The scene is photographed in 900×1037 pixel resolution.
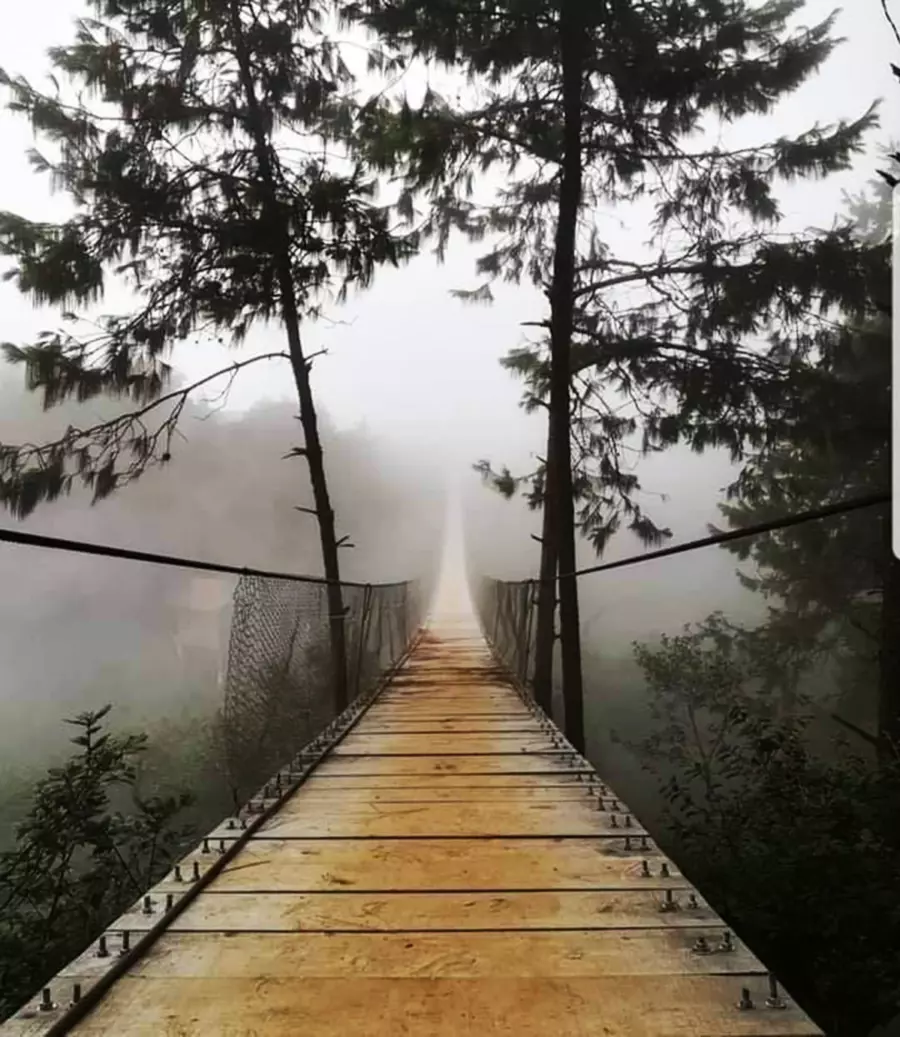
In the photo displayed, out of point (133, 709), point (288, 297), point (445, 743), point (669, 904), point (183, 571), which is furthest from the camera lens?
point (183, 571)

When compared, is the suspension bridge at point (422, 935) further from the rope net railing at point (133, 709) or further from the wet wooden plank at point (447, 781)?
the rope net railing at point (133, 709)

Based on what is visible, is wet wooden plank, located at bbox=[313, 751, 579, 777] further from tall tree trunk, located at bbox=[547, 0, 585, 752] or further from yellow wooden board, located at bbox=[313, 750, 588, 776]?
tall tree trunk, located at bbox=[547, 0, 585, 752]

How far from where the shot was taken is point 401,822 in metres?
1.67

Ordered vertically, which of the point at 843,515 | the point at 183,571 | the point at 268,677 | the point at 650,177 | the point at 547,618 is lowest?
the point at 268,677

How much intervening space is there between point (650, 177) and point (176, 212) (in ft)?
8.98

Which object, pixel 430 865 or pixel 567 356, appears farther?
pixel 567 356

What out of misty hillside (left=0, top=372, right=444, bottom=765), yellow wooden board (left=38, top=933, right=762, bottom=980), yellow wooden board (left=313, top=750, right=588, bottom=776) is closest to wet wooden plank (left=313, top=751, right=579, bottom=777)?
yellow wooden board (left=313, top=750, right=588, bottom=776)

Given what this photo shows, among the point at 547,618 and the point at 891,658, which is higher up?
the point at 547,618

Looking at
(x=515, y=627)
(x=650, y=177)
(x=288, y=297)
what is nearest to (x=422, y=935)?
(x=515, y=627)

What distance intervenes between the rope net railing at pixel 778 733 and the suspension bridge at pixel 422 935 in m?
0.58

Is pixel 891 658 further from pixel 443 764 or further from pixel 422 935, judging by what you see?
pixel 422 935

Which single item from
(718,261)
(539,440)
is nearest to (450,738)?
(718,261)

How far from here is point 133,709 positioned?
13.5 meters

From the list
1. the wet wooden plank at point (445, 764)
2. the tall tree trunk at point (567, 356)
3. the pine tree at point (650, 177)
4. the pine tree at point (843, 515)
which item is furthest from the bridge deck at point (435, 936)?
the pine tree at point (650, 177)
